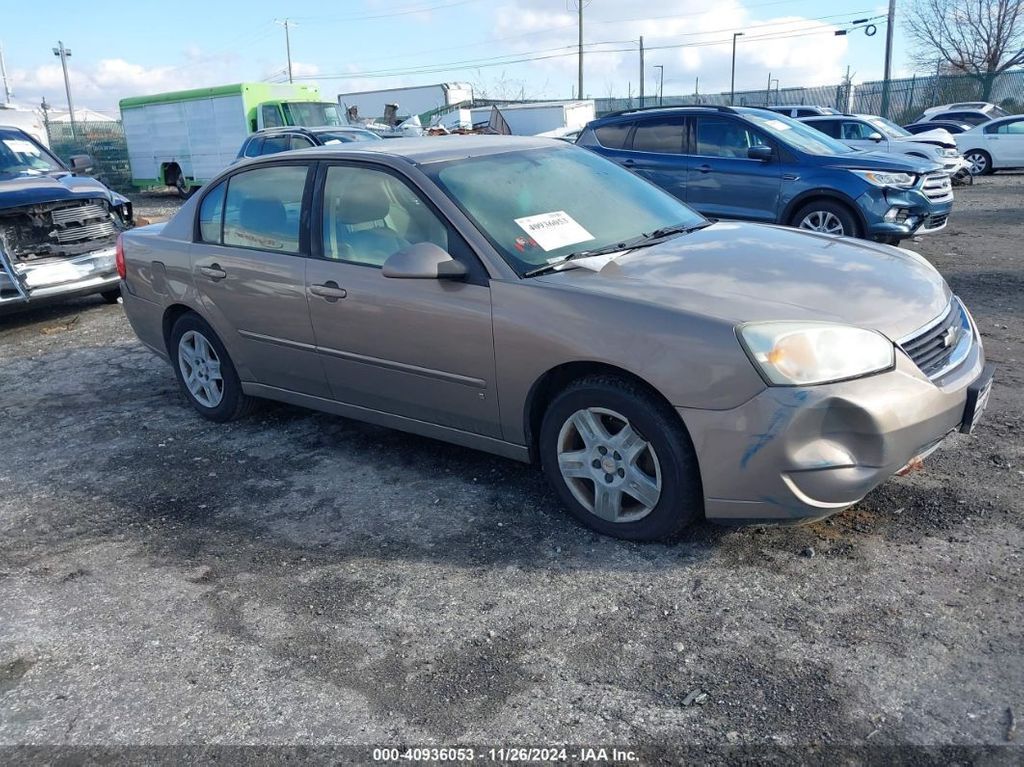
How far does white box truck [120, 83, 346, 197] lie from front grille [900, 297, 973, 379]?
20.5 meters

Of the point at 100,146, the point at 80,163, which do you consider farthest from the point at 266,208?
the point at 100,146

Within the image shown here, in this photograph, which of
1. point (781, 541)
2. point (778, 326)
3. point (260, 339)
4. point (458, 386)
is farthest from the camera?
point (260, 339)

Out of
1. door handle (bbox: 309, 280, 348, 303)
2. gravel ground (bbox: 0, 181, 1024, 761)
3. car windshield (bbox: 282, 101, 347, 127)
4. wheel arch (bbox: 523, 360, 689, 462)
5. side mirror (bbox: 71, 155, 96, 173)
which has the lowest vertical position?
gravel ground (bbox: 0, 181, 1024, 761)

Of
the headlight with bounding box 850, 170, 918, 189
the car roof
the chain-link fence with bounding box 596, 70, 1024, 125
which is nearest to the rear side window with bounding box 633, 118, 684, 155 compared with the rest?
the headlight with bounding box 850, 170, 918, 189

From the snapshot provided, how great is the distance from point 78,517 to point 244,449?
1004 mm

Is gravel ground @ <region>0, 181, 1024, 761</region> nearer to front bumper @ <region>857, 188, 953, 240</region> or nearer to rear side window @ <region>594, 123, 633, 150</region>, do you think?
front bumper @ <region>857, 188, 953, 240</region>

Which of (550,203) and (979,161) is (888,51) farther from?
(550,203)

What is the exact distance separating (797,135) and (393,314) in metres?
7.39

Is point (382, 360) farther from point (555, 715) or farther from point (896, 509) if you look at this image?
point (896, 509)

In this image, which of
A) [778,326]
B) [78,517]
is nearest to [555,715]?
[778,326]

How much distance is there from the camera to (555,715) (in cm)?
261

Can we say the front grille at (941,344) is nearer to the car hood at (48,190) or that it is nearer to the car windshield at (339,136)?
the car hood at (48,190)

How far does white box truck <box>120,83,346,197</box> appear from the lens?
22688 mm

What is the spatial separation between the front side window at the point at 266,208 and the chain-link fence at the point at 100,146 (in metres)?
26.5
